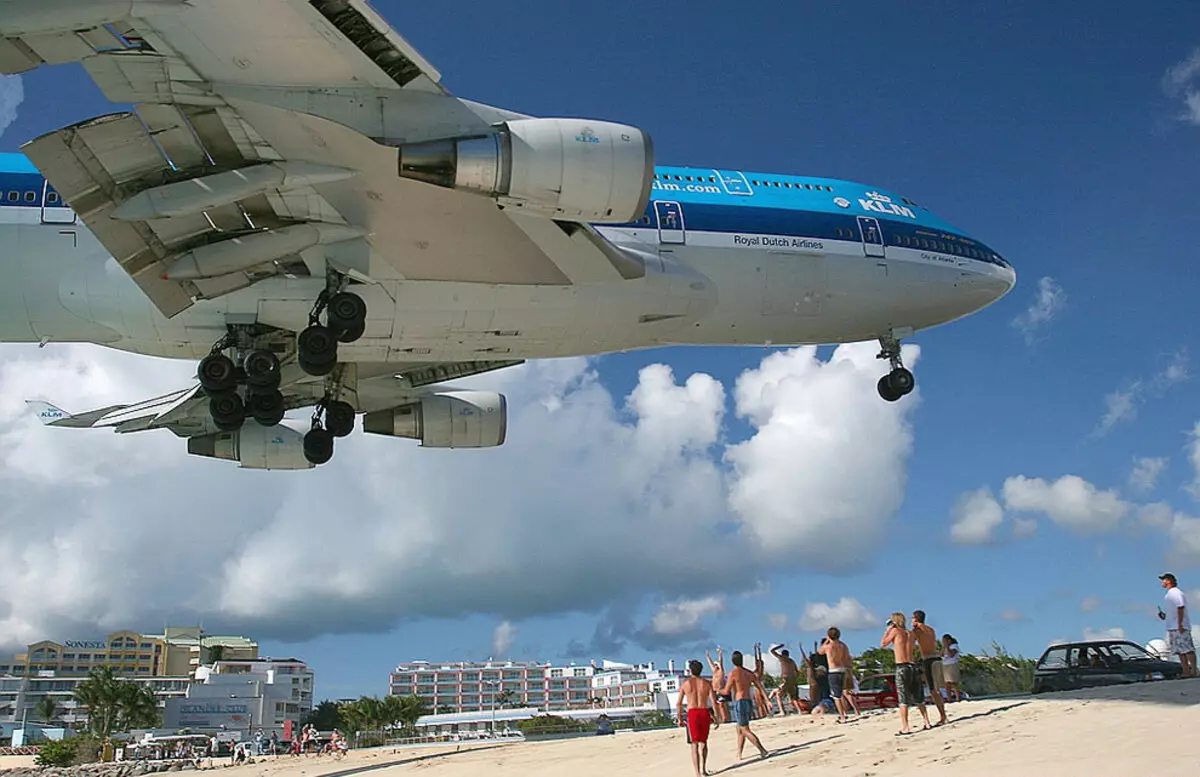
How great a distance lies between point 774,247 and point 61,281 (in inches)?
410

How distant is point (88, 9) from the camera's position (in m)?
9.14

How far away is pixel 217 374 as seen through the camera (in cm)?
1370

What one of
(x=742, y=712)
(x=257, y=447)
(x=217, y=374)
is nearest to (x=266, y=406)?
(x=217, y=374)

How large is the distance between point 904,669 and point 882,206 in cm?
Result: 932

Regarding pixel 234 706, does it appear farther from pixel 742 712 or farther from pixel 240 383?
pixel 742 712

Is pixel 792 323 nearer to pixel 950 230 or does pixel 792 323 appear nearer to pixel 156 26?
pixel 950 230

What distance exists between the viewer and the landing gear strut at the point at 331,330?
12766mm

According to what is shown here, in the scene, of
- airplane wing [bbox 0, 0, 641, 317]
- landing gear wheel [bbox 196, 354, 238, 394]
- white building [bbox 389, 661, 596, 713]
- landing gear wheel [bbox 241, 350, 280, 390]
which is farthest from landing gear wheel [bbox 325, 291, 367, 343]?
white building [bbox 389, 661, 596, 713]

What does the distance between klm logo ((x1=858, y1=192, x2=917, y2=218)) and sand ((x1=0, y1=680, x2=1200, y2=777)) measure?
836cm

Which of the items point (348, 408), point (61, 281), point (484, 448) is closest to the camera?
point (61, 281)

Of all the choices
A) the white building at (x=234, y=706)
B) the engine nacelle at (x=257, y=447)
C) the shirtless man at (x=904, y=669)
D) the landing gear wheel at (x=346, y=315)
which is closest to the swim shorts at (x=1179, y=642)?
the shirtless man at (x=904, y=669)

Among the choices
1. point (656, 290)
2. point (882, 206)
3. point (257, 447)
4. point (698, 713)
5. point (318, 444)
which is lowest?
point (698, 713)

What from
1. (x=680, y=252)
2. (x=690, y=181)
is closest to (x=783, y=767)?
(x=680, y=252)

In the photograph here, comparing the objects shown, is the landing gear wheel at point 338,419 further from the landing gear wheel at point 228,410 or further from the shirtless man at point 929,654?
the shirtless man at point 929,654
